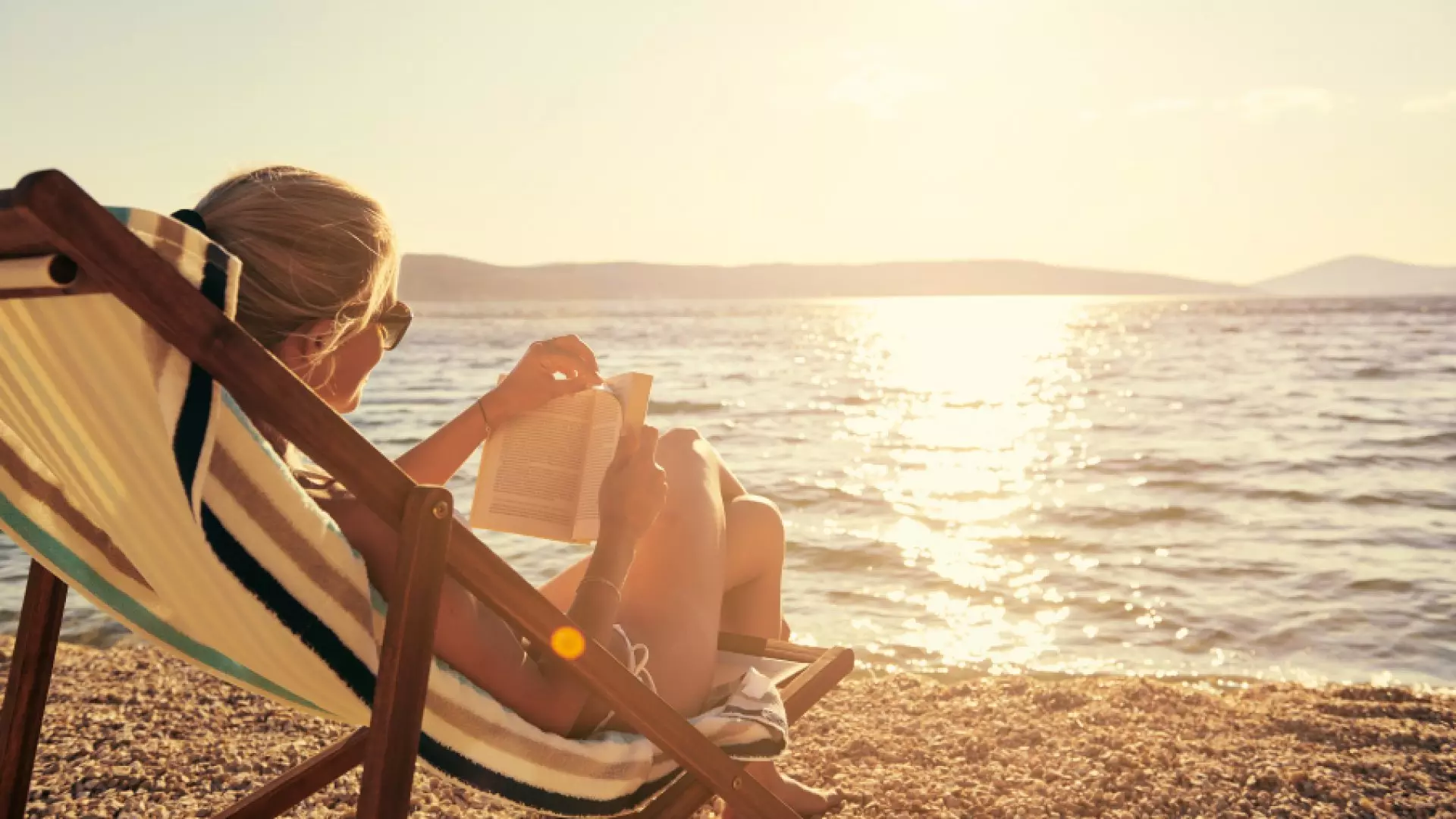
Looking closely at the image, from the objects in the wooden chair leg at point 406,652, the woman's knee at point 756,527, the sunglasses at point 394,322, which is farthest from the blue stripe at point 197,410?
the woman's knee at point 756,527

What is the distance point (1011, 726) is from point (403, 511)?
9.78 feet

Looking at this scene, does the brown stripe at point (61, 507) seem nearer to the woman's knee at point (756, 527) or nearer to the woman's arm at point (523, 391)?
the woman's arm at point (523, 391)

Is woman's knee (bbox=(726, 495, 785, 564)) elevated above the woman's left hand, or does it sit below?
below

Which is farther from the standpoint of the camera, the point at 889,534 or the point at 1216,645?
the point at 889,534

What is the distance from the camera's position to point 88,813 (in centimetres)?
312

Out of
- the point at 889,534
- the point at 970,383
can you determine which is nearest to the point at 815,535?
the point at 889,534

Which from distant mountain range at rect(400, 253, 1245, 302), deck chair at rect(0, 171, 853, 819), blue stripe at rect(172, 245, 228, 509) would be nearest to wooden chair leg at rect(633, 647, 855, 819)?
deck chair at rect(0, 171, 853, 819)

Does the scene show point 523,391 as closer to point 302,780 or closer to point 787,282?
point 302,780

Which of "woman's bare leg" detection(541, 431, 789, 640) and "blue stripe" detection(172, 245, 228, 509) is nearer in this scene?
"blue stripe" detection(172, 245, 228, 509)

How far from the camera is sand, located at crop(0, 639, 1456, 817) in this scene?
3.26m

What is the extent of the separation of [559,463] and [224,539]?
0.80 meters

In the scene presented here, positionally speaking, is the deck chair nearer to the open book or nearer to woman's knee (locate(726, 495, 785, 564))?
the open book

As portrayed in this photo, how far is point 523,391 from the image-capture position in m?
2.30

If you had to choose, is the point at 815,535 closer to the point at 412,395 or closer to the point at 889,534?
the point at 889,534
